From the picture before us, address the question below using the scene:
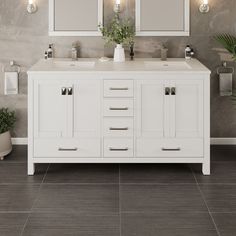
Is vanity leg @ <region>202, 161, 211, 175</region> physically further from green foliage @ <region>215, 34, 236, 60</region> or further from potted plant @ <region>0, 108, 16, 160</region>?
potted plant @ <region>0, 108, 16, 160</region>

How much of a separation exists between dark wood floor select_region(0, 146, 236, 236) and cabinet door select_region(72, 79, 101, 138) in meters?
0.35

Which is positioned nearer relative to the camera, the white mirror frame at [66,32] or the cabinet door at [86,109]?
the cabinet door at [86,109]

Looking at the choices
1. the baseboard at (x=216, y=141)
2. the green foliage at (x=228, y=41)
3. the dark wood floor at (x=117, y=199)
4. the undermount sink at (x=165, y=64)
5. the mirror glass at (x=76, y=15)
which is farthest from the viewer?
the baseboard at (x=216, y=141)

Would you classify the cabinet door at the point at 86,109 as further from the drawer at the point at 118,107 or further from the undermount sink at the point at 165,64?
the undermount sink at the point at 165,64

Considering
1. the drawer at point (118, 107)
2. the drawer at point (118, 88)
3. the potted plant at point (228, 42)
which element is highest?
the potted plant at point (228, 42)

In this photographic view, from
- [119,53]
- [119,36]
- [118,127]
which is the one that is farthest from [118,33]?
[118,127]

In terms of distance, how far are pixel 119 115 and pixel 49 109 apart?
538 millimetres

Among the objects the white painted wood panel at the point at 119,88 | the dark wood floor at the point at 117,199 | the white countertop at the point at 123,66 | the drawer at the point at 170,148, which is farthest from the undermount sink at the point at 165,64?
the dark wood floor at the point at 117,199

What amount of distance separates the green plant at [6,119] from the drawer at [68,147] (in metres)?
0.62

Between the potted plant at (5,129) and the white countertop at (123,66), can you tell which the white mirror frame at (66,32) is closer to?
the white countertop at (123,66)

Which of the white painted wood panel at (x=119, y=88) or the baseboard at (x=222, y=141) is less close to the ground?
the white painted wood panel at (x=119, y=88)

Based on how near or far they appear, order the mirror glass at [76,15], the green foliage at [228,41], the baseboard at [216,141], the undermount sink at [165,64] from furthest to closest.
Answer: the baseboard at [216,141] < the mirror glass at [76,15] < the green foliage at [228,41] < the undermount sink at [165,64]

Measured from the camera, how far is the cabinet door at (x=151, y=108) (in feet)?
15.6

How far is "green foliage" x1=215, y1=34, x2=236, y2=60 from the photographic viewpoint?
17.3ft
